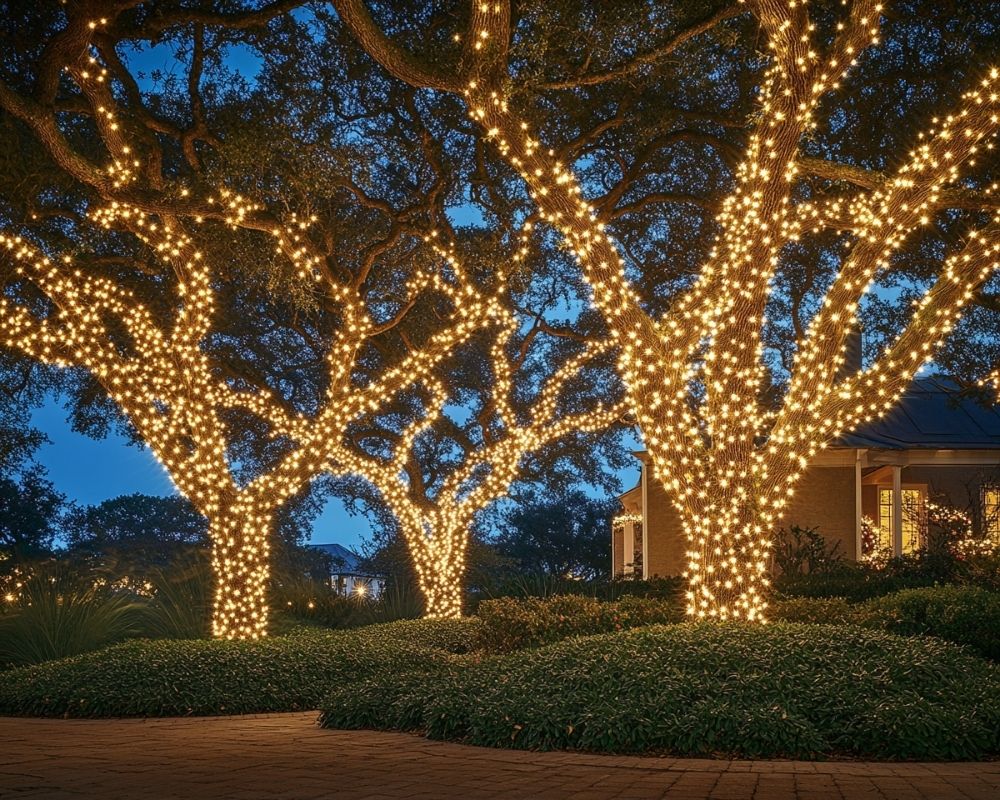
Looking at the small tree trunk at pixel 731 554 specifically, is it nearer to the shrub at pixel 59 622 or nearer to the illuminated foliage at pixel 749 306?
the illuminated foliage at pixel 749 306

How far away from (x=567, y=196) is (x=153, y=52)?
758 centimetres

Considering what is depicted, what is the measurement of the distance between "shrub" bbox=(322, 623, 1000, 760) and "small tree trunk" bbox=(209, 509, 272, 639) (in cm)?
449

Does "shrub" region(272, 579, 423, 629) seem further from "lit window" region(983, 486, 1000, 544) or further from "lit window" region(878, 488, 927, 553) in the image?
"lit window" region(983, 486, 1000, 544)

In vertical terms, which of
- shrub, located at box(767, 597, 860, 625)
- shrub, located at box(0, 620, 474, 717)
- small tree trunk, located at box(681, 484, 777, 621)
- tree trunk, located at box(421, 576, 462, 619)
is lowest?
shrub, located at box(0, 620, 474, 717)

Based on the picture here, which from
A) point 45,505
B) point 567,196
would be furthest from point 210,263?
point 45,505

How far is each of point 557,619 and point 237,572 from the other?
4.01 m

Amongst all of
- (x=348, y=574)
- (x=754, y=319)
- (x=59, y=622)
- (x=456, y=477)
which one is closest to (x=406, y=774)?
(x=754, y=319)

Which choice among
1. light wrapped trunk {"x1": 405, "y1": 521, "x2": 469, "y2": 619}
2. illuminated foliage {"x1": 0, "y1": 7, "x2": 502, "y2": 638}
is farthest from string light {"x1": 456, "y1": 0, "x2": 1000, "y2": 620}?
light wrapped trunk {"x1": 405, "y1": 521, "x2": 469, "y2": 619}

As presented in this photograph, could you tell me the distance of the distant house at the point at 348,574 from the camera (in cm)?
2104

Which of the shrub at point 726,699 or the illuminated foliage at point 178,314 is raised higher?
the illuminated foliage at point 178,314

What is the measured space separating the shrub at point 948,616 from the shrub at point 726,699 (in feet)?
5.69

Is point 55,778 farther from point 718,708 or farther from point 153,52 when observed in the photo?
point 153,52

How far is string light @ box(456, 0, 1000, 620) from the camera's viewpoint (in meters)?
9.03

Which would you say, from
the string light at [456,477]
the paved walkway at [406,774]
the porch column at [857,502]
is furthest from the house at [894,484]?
the paved walkway at [406,774]
